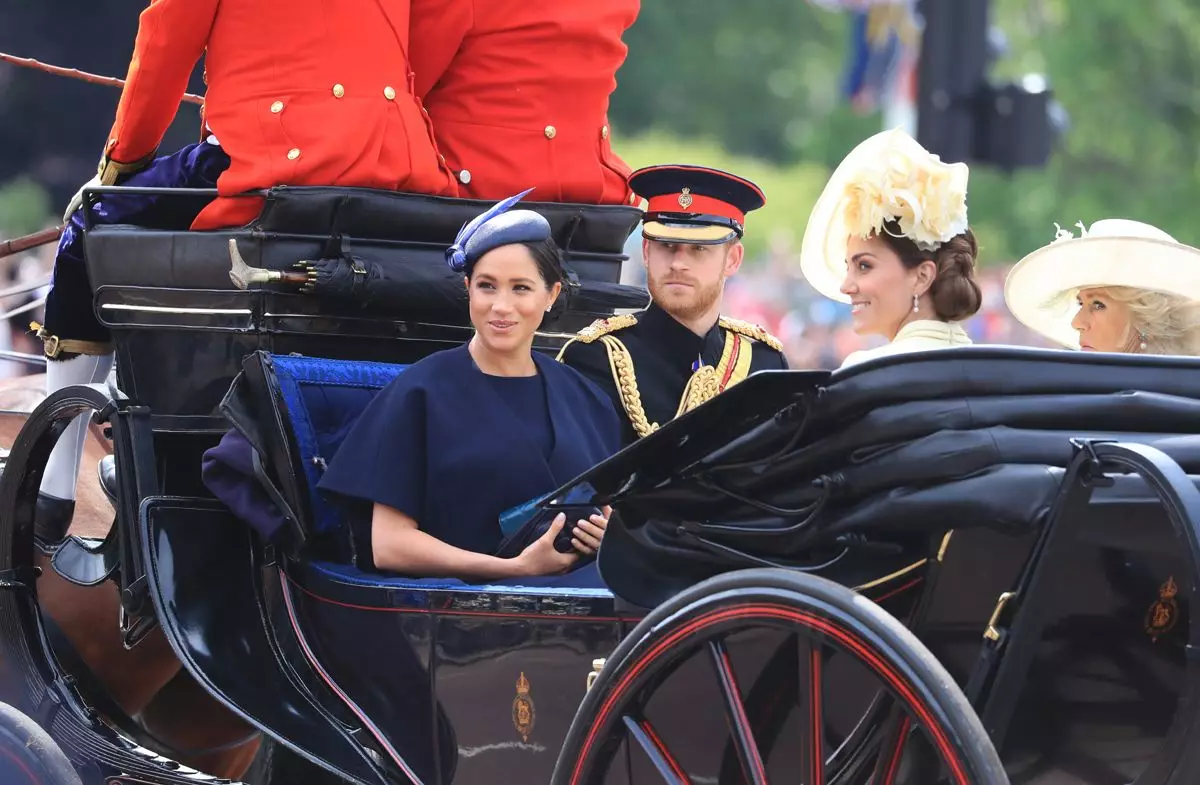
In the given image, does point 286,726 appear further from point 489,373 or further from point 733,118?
point 733,118

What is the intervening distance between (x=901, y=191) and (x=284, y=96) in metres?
1.64

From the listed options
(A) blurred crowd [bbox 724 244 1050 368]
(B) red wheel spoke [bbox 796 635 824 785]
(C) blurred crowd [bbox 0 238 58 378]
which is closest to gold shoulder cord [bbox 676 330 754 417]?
(B) red wheel spoke [bbox 796 635 824 785]

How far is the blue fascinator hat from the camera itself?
12.6ft

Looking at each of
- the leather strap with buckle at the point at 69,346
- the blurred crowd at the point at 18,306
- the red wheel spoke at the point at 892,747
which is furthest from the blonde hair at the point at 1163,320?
the blurred crowd at the point at 18,306

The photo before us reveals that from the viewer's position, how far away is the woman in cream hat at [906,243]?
11.5ft

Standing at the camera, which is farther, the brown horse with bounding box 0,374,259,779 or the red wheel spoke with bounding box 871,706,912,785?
the brown horse with bounding box 0,374,259,779

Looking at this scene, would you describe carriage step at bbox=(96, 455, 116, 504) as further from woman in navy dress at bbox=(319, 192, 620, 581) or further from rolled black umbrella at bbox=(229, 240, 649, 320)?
woman in navy dress at bbox=(319, 192, 620, 581)

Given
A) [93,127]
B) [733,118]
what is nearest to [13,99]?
[93,127]

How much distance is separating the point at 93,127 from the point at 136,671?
10316mm

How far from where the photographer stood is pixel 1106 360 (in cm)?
295

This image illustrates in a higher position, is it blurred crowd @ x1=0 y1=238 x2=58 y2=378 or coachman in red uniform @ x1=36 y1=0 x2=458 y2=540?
coachman in red uniform @ x1=36 y1=0 x2=458 y2=540

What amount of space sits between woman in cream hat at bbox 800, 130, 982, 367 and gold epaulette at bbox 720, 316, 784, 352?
1.07m

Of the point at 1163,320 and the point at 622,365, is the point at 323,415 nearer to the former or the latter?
the point at 622,365

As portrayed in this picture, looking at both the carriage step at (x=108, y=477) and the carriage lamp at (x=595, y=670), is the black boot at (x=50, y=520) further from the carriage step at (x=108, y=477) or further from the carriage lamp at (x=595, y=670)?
the carriage lamp at (x=595, y=670)
